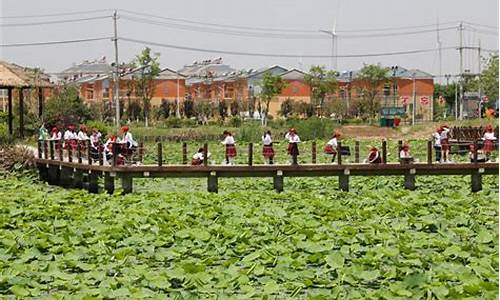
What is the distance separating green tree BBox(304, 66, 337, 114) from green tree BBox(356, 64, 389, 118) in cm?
205

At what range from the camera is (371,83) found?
50.7m

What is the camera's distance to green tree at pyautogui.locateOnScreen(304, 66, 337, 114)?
49594 millimetres

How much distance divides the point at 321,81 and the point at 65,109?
66.6 ft

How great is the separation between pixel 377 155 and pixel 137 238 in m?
8.93

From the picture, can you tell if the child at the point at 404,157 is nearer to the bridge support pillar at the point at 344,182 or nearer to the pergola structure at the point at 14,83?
the bridge support pillar at the point at 344,182

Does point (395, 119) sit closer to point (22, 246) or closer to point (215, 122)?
point (215, 122)

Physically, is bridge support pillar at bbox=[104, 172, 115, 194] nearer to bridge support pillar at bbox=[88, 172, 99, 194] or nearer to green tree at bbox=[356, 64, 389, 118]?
bridge support pillar at bbox=[88, 172, 99, 194]

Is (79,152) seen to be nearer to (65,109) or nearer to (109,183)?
(109,183)

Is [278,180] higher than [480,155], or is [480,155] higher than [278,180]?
[480,155]

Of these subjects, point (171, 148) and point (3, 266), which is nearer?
point (3, 266)

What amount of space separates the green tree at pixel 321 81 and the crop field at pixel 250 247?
3692 cm

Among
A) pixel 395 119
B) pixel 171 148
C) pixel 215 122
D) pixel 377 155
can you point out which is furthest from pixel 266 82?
pixel 377 155

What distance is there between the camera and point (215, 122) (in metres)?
45.0

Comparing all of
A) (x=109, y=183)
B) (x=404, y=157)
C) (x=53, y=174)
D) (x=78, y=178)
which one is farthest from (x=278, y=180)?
(x=53, y=174)
